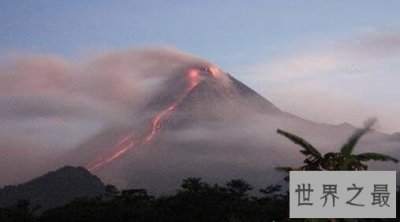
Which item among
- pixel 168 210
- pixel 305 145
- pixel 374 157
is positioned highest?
pixel 168 210

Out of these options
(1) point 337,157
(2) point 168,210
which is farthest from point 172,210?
(1) point 337,157

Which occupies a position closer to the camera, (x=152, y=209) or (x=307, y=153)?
(x=307, y=153)

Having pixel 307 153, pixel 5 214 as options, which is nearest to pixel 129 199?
pixel 5 214

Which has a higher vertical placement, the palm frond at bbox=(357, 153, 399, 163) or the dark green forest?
the dark green forest

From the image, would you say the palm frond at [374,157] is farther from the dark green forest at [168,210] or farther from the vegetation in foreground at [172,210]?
the dark green forest at [168,210]

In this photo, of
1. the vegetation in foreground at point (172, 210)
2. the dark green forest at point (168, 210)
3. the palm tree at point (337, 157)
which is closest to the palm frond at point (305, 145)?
the palm tree at point (337, 157)

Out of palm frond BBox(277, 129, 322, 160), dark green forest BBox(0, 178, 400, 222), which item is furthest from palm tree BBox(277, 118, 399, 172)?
dark green forest BBox(0, 178, 400, 222)

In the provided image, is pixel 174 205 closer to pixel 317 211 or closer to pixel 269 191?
pixel 269 191

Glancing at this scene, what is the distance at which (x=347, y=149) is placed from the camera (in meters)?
23.5

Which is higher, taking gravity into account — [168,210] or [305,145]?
[168,210]

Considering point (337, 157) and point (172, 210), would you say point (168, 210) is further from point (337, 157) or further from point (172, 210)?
point (337, 157)

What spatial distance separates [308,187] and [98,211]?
5033 centimetres

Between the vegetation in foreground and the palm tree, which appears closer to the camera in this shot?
the palm tree

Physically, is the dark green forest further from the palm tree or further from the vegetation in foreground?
the palm tree
